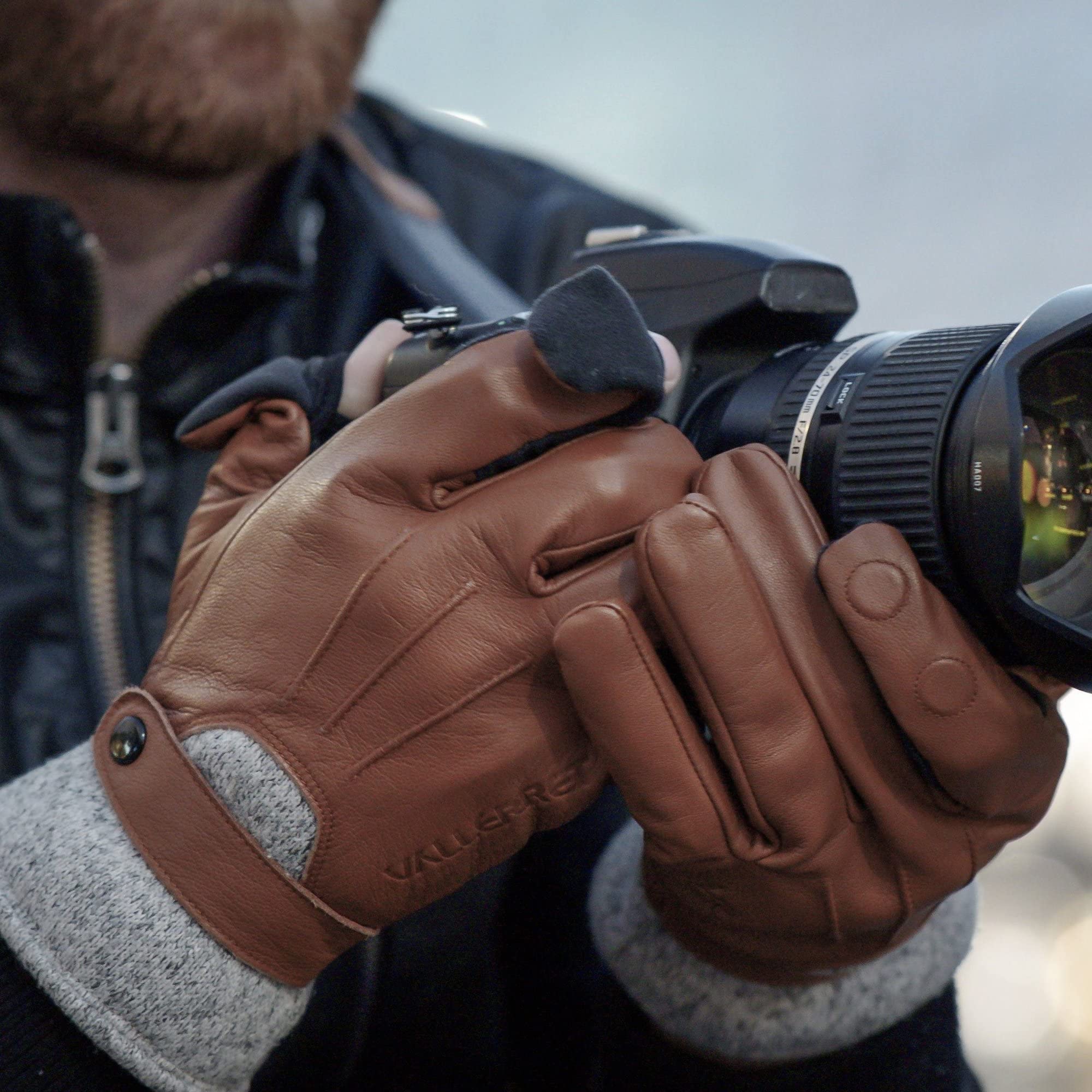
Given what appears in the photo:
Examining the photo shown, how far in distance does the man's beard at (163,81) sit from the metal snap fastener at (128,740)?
1.57 feet

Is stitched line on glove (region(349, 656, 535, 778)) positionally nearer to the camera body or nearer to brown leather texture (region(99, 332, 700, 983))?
brown leather texture (region(99, 332, 700, 983))

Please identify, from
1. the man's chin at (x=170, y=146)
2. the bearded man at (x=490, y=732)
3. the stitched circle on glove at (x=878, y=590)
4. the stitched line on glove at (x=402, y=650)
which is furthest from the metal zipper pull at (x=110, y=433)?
the stitched circle on glove at (x=878, y=590)

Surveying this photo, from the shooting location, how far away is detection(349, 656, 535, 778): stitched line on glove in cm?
41

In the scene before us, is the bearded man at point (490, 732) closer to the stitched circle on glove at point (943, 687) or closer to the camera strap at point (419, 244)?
the stitched circle on glove at point (943, 687)

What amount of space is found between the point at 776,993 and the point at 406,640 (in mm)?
242

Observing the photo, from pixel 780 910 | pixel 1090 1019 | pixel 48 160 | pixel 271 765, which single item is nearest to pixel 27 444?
pixel 48 160

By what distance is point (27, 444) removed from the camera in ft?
2.45

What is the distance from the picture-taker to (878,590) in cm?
40

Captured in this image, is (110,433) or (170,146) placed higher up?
(170,146)

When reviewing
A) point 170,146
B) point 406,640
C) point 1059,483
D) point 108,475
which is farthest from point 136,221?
point 1059,483

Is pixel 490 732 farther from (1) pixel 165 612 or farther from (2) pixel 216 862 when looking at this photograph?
(1) pixel 165 612

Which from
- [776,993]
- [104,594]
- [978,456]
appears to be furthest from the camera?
[104,594]

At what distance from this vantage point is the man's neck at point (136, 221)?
78cm

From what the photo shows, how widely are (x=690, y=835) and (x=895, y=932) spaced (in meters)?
0.13
